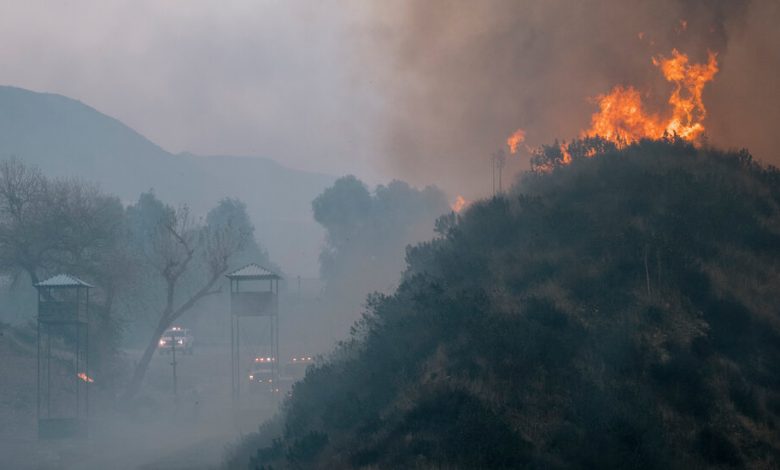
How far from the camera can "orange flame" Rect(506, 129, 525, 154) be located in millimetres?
46406

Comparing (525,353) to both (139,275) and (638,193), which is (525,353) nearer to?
(638,193)

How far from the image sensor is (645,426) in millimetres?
19469

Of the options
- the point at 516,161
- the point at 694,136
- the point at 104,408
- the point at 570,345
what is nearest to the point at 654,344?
the point at 570,345

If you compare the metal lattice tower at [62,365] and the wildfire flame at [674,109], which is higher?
the wildfire flame at [674,109]

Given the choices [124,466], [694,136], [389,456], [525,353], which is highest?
[694,136]

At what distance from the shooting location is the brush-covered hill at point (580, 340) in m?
19.6

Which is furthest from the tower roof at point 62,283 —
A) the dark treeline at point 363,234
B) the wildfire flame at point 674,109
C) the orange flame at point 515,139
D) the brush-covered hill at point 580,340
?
the dark treeline at point 363,234

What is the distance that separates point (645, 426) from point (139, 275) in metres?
46.1

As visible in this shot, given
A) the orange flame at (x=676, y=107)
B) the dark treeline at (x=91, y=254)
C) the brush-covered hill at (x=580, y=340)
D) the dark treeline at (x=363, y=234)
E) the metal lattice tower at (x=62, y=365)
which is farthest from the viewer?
the dark treeline at (x=363, y=234)

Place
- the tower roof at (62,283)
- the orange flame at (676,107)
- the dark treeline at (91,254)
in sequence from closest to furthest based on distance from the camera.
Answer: the orange flame at (676,107) < the tower roof at (62,283) < the dark treeline at (91,254)

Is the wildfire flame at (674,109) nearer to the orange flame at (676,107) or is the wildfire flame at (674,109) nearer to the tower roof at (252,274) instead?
the orange flame at (676,107)

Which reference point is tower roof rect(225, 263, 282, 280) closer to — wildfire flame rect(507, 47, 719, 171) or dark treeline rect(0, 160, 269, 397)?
dark treeline rect(0, 160, 269, 397)

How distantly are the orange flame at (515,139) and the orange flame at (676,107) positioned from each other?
977cm

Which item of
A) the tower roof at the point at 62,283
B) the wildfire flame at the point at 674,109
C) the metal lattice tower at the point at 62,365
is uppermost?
the wildfire flame at the point at 674,109
